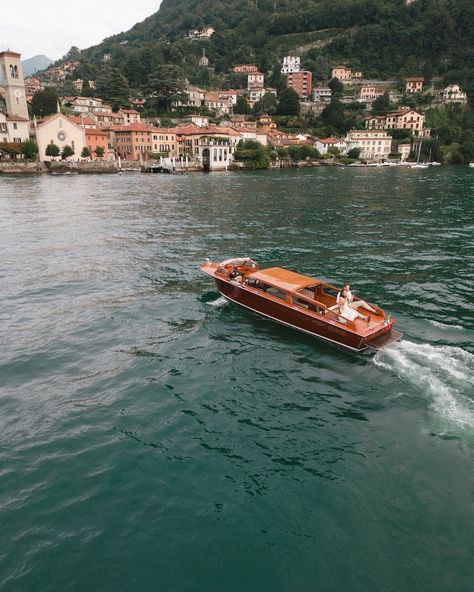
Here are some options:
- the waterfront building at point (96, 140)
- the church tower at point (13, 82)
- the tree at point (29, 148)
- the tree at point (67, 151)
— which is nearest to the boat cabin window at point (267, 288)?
the tree at point (29, 148)

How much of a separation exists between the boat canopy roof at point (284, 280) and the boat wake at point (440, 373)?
4.28 metres

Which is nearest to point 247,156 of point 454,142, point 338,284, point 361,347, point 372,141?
point 372,141

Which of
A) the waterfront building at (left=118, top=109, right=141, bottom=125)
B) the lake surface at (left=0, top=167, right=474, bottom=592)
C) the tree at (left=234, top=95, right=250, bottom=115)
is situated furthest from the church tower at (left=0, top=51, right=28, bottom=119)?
the lake surface at (left=0, top=167, right=474, bottom=592)

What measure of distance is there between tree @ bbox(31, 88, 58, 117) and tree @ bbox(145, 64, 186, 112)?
39.9 meters

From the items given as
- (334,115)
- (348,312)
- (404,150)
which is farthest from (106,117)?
(348,312)

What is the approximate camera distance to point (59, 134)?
113 m

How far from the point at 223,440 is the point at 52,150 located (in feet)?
370

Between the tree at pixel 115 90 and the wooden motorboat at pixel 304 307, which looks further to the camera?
the tree at pixel 115 90

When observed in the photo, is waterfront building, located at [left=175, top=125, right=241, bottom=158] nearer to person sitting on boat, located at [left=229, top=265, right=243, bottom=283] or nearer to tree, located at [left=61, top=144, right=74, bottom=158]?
tree, located at [left=61, top=144, right=74, bottom=158]

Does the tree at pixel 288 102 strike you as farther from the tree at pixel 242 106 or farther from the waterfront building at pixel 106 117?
the waterfront building at pixel 106 117

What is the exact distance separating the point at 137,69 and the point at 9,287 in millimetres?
196226

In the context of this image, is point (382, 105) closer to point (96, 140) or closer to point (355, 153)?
point (355, 153)

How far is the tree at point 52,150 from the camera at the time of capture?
4259 inches

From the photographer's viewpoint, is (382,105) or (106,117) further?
(382,105)
